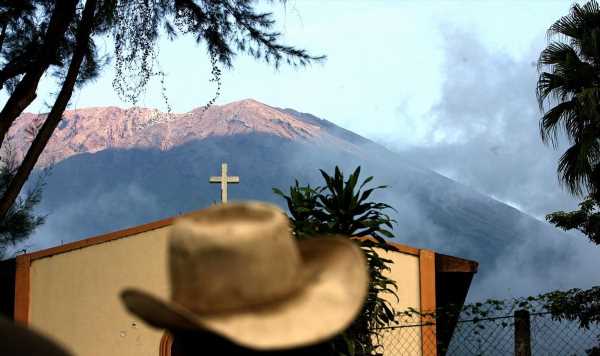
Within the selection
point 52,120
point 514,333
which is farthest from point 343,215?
point 52,120

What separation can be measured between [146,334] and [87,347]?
0.88 meters

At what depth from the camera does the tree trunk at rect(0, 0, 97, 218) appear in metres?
9.29

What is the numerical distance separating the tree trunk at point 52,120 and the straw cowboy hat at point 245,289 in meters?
7.65

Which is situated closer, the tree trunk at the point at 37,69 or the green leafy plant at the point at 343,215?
the green leafy plant at the point at 343,215

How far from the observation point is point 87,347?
42.4ft

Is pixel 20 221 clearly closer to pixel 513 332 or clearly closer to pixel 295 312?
pixel 513 332

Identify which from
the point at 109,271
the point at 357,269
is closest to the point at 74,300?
the point at 109,271

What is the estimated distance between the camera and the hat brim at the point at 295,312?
1728 mm

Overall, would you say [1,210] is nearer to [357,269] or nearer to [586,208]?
[357,269]

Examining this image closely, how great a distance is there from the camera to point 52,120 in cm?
962

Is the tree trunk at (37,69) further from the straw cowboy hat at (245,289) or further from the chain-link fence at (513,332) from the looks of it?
the straw cowboy hat at (245,289)

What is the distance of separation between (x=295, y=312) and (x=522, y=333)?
26.8ft

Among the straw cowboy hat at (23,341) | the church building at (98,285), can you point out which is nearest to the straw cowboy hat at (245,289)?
the straw cowboy hat at (23,341)

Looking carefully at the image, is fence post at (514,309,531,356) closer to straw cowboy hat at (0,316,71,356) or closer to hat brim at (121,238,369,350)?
hat brim at (121,238,369,350)
